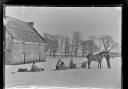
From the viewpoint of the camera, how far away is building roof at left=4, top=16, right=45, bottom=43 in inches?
48.8

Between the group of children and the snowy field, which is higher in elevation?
the group of children

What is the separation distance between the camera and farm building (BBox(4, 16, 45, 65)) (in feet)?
4.05

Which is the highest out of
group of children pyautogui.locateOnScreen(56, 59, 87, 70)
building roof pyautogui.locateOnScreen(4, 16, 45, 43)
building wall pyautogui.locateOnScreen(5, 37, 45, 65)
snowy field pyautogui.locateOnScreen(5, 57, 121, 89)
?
building roof pyautogui.locateOnScreen(4, 16, 45, 43)

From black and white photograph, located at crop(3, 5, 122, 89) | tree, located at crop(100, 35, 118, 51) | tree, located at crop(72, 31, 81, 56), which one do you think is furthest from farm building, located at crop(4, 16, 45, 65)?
tree, located at crop(100, 35, 118, 51)

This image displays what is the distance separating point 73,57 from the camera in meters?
1.23

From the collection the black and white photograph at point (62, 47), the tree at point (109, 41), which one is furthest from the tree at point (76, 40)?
the tree at point (109, 41)

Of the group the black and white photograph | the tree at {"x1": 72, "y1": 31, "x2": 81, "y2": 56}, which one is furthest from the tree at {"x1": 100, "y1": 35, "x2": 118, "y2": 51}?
the tree at {"x1": 72, "y1": 31, "x2": 81, "y2": 56}

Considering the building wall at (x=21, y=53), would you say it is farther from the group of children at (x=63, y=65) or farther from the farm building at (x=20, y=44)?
the group of children at (x=63, y=65)

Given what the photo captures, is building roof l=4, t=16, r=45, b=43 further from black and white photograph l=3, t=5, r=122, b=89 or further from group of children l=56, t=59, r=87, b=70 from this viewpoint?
group of children l=56, t=59, r=87, b=70

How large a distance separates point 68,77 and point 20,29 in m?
0.46

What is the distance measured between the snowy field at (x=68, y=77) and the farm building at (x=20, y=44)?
0.16 ft

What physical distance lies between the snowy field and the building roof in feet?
0.57

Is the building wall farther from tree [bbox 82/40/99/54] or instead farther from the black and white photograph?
tree [bbox 82/40/99/54]

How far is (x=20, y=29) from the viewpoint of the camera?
4.10 feet
